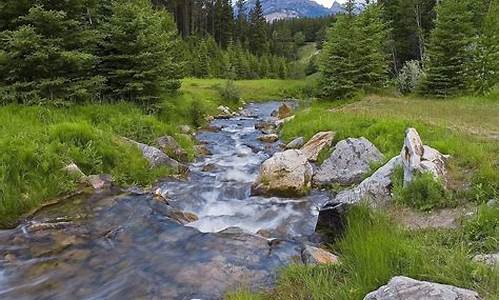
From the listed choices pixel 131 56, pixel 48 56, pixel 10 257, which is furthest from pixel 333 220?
pixel 131 56

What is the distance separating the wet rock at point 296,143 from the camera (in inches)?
605

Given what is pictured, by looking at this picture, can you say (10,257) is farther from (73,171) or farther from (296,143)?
(296,143)

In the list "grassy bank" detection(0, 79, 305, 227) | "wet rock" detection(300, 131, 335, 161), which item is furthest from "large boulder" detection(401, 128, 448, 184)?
"grassy bank" detection(0, 79, 305, 227)

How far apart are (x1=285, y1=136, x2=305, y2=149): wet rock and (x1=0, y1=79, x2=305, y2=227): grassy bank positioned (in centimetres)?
353

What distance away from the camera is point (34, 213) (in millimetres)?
8484

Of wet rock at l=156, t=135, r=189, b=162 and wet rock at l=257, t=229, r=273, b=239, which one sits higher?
wet rock at l=156, t=135, r=189, b=162

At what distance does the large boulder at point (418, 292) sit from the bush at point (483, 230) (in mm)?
1578

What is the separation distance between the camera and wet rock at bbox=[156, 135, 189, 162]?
1348cm

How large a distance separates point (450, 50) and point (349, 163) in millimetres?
18432

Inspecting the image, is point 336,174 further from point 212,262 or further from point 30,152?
point 30,152

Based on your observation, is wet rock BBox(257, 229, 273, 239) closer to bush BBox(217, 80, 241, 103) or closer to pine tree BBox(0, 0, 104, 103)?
pine tree BBox(0, 0, 104, 103)

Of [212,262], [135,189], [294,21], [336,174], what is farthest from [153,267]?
[294,21]

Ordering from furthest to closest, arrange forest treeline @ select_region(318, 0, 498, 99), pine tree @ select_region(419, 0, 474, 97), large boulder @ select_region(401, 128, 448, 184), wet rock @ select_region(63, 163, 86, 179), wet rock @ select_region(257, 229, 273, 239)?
1. pine tree @ select_region(419, 0, 474, 97)
2. forest treeline @ select_region(318, 0, 498, 99)
3. wet rock @ select_region(63, 163, 86, 179)
4. wet rock @ select_region(257, 229, 273, 239)
5. large boulder @ select_region(401, 128, 448, 184)

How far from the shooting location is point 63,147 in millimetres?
10281
